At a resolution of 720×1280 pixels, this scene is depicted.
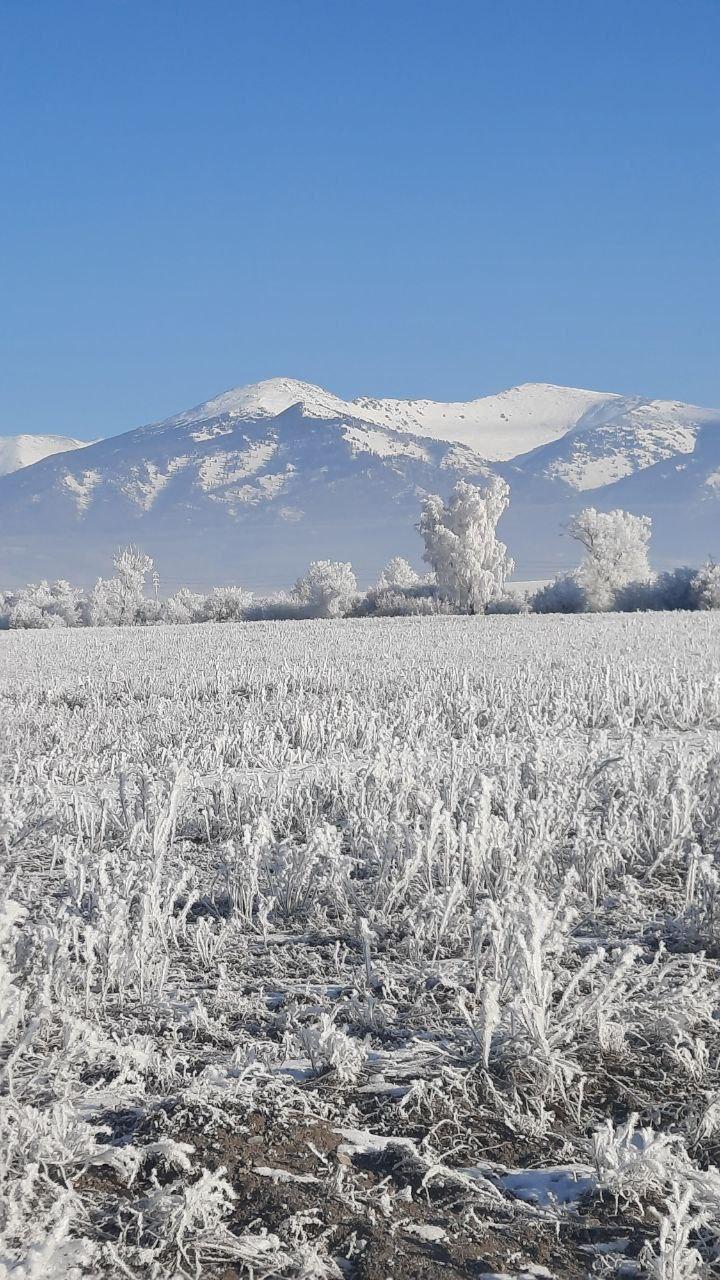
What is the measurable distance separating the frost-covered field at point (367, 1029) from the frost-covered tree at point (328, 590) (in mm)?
45944

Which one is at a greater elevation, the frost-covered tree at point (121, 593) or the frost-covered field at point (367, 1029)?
the frost-covered tree at point (121, 593)

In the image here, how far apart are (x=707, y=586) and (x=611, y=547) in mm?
10059

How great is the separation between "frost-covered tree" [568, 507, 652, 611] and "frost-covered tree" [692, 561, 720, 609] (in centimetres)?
518

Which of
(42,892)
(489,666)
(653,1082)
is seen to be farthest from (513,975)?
(489,666)

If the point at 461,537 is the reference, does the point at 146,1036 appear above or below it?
below

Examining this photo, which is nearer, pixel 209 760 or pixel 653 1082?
pixel 653 1082

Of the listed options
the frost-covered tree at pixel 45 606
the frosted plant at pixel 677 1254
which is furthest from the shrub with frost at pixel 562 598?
the frosted plant at pixel 677 1254

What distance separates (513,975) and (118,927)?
1.58 metres

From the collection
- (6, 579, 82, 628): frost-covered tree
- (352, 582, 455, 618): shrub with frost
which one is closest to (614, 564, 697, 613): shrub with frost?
(352, 582, 455, 618): shrub with frost

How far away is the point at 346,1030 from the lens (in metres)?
3.60

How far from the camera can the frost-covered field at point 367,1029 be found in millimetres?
2500

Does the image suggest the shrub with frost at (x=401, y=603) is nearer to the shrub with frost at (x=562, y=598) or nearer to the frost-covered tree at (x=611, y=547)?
the shrub with frost at (x=562, y=598)

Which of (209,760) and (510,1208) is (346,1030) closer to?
(510,1208)

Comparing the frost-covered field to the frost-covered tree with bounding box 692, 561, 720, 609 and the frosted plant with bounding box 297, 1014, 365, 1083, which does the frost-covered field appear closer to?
the frosted plant with bounding box 297, 1014, 365, 1083
